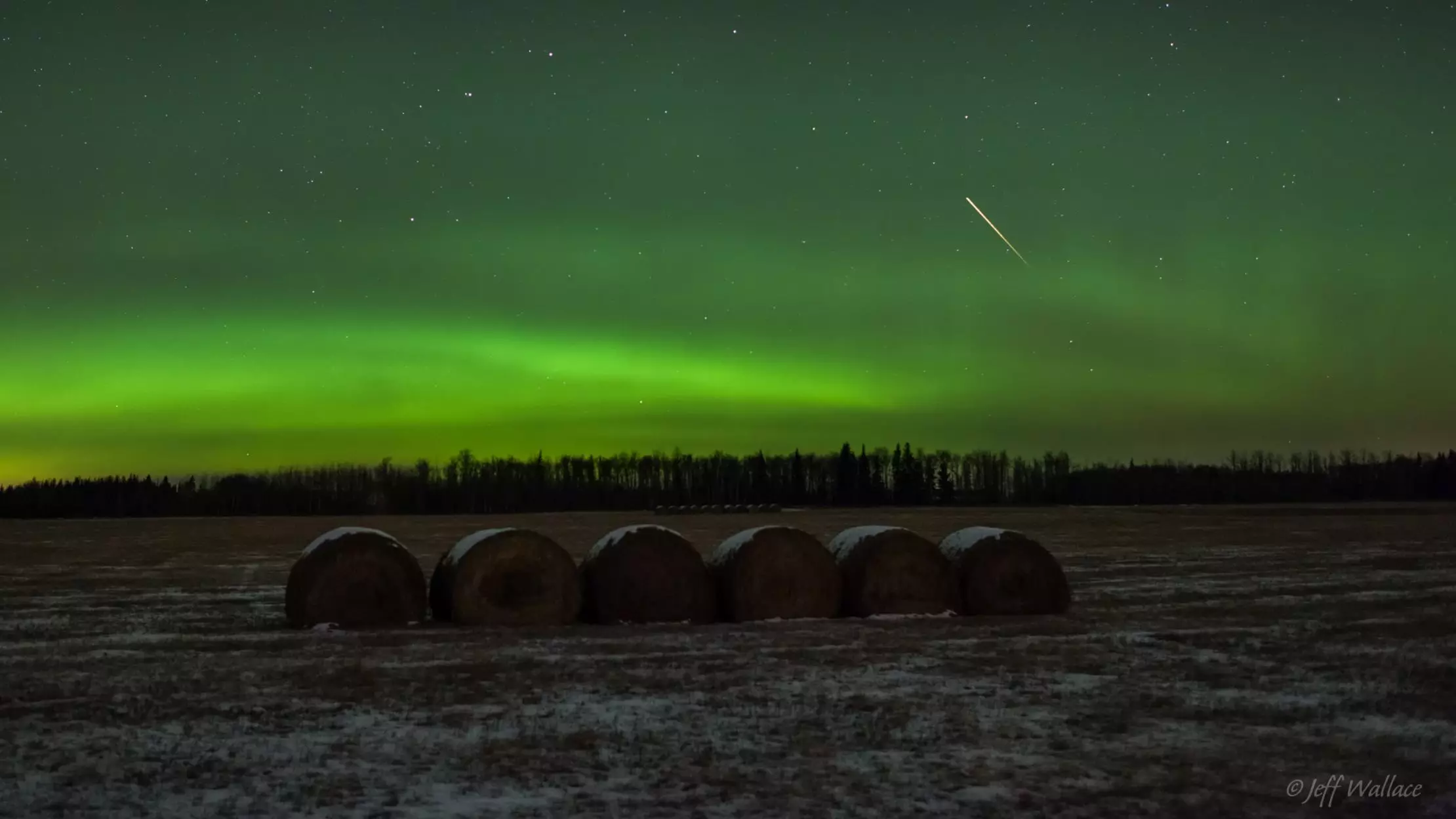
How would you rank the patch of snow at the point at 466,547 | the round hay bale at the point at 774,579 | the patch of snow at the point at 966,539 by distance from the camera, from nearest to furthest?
1. the patch of snow at the point at 466,547
2. the round hay bale at the point at 774,579
3. the patch of snow at the point at 966,539

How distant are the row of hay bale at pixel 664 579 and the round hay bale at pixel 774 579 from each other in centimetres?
2

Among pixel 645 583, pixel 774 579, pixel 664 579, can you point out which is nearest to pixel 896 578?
pixel 774 579

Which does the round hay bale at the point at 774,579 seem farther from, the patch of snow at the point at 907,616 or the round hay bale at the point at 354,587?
the round hay bale at the point at 354,587

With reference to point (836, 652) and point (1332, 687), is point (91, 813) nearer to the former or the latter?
point (836, 652)

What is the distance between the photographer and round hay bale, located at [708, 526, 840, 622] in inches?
699

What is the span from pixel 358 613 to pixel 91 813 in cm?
976

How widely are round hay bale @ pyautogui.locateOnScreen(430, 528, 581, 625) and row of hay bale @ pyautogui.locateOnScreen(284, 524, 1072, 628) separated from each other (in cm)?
2

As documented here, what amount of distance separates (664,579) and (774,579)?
1.58 meters

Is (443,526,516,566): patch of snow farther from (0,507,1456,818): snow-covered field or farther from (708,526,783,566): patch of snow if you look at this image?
(708,526,783,566): patch of snow

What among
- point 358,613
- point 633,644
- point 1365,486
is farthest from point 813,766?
point 1365,486

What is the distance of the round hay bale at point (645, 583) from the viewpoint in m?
17.4

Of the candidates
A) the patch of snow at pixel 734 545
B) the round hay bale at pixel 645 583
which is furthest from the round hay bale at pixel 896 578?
the round hay bale at pixel 645 583

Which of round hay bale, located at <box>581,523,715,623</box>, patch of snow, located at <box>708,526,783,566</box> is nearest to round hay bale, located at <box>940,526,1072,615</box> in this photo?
patch of snow, located at <box>708,526,783,566</box>

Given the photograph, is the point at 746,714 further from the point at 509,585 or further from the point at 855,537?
the point at 855,537
